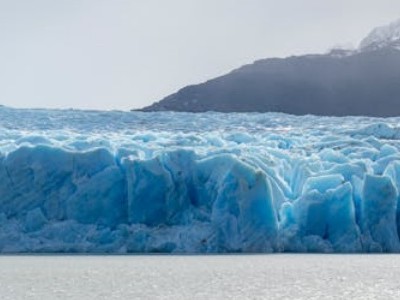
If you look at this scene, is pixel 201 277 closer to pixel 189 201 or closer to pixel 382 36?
A: pixel 189 201

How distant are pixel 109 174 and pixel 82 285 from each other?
218 inches

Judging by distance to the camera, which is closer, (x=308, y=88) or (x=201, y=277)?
(x=201, y=277)

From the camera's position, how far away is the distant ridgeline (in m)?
52.2

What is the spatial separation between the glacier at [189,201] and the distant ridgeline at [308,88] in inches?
1234

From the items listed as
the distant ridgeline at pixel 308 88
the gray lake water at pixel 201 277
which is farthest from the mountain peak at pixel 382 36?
the gray lake water at pixel 201 277

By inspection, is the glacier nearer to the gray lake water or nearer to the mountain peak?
the gray lake water

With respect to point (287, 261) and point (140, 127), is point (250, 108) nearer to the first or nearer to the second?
point (140, 127)

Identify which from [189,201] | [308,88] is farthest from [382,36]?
[189,201]

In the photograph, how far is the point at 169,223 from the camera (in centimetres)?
1905

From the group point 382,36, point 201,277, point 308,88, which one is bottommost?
point 201,277

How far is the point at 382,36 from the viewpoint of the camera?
64250 millimetres

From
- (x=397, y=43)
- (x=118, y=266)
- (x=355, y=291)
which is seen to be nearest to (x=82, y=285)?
(x=118, y=266)

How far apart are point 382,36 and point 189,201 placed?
157ft

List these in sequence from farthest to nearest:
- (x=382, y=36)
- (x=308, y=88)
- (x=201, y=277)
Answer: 1. (x=382, y=36)
2. (x=308, y=88)
3. (x=201, y=277)
